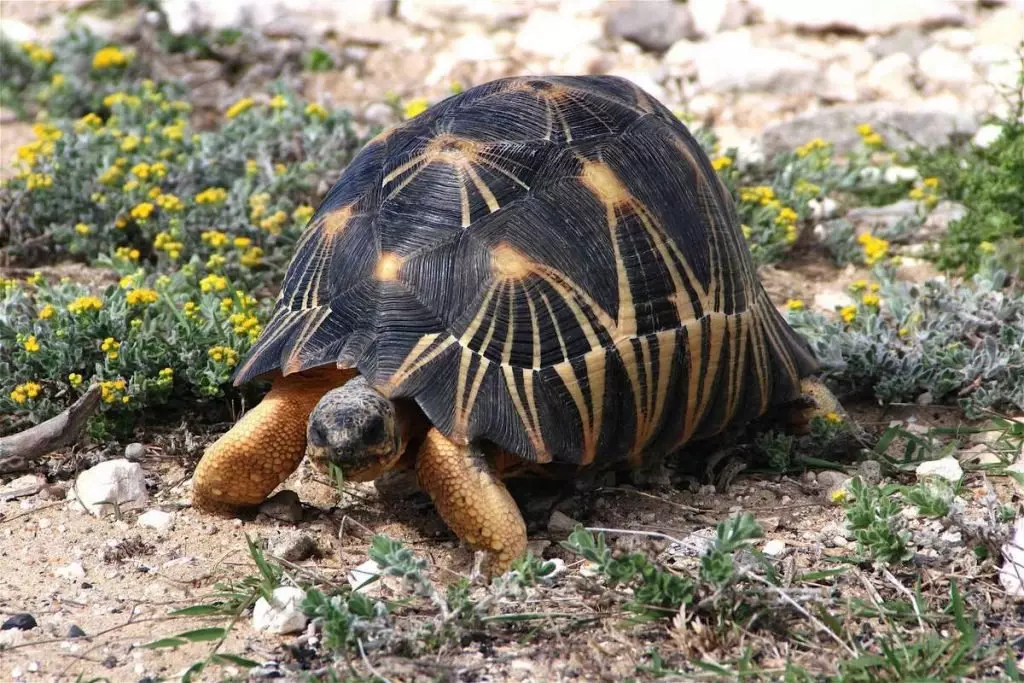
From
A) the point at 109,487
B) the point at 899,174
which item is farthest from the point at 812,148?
the point at 109,487

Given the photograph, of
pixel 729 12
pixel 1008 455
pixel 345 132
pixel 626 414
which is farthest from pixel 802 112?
pixel 626 414

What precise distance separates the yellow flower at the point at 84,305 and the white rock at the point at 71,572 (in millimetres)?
1063

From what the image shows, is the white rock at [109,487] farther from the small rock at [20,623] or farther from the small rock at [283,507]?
the small rock at [20,623]

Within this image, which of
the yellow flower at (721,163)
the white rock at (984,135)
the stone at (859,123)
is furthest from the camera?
the stone at (859,123)

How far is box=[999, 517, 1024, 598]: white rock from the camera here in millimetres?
3094

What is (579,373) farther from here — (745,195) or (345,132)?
(345,132)

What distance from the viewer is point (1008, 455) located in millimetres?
3938

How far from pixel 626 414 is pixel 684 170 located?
0.81 m

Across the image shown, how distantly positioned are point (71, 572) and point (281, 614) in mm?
702

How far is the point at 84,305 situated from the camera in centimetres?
410

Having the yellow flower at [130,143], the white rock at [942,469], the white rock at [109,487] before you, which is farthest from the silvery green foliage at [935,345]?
the yellow flower at [130,143]

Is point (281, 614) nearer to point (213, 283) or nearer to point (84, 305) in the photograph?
point (84, 305)

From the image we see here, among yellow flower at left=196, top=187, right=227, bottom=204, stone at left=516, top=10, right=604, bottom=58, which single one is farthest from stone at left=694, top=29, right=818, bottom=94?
yellow flower at left=196, top=187, right=227, bottom=204

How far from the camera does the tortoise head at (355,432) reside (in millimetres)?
3062
